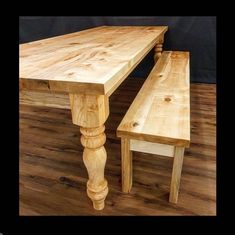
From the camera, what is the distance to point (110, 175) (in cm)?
133

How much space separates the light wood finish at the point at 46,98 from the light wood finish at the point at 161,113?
0.26 meters

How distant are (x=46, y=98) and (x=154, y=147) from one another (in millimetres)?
495

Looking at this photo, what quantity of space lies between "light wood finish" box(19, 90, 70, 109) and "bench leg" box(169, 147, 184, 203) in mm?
491

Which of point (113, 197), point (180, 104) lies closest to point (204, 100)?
point (180, 104)

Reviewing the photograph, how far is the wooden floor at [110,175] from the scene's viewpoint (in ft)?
3.70

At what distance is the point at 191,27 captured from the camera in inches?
99.9

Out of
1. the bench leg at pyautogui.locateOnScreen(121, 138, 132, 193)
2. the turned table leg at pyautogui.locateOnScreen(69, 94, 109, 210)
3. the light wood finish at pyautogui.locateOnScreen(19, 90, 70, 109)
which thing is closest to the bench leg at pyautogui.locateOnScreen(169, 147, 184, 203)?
the bench leg at pyautogui.locateOnScreen(121, 138, 132, 193)

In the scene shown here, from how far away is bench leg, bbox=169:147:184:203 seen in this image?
39.2 inches

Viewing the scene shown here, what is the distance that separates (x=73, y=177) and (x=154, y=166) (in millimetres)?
466

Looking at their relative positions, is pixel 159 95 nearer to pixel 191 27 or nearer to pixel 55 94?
pixel 55 94

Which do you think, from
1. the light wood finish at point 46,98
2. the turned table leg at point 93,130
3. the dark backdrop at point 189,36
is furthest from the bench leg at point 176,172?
the dark backdrop at point 189,36

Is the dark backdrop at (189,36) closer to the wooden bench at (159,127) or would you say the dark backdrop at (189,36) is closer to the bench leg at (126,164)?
the wooden bench at (159,127)

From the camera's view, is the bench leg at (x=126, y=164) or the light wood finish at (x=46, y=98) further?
the bench leg at (x=126, y=164)

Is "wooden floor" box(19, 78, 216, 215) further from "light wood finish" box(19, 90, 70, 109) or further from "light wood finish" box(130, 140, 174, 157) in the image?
"light wood finish" box(19, 90, 70, 109)
